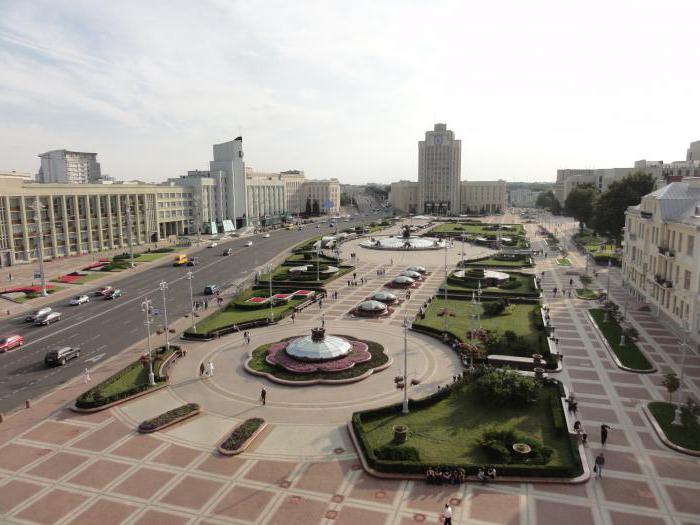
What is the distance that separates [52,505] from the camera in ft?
91.8

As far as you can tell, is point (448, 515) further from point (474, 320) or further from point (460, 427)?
point (474, 320)

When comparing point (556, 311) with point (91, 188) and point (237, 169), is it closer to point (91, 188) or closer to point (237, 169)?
point (91, 188)

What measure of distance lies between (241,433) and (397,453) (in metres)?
10.7

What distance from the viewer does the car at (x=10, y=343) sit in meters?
54.7

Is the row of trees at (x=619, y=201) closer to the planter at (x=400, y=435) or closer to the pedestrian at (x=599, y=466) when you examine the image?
the pedestrian at (x=599, y=466)

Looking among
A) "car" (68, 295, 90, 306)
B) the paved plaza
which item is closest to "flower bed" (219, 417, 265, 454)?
the paved plaza

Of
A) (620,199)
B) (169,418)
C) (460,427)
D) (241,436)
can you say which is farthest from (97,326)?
(620,199)

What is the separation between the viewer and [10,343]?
55.4m

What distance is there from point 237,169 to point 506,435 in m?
165

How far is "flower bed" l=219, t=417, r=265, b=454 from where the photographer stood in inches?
1299

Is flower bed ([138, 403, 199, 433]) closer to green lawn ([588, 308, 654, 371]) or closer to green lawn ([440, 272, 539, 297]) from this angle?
green lawn ([588, 308, 654, 371])

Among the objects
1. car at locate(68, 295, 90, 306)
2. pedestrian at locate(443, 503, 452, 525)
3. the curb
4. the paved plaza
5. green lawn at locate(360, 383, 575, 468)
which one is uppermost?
car at locate(68, 295, 90, 306)

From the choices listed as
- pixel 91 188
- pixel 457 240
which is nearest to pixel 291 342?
pixel 91 188

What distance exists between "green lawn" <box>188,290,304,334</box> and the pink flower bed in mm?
13197
